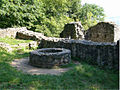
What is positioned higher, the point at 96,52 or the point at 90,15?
the point at 90,15

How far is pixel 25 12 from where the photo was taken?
16.9 m

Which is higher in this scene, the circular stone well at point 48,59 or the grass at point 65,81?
the circular stone well at point 48,59

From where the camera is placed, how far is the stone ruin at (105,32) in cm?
1521

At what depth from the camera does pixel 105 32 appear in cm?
1585

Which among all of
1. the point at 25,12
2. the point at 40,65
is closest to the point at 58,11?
the point at 25,12

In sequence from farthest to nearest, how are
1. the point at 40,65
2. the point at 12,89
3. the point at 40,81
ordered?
the point at 40,65
the point at 40,81
the point at 12,89

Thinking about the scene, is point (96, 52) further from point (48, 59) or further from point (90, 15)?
point (90, 15)

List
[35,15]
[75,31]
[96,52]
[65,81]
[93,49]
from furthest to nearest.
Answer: [35,15], [75,31], [93,49], [96,52], [65,81]

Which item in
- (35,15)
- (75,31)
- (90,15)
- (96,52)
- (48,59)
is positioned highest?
(90,15)

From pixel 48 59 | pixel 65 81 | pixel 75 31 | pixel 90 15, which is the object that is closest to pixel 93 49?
pixel 48 59

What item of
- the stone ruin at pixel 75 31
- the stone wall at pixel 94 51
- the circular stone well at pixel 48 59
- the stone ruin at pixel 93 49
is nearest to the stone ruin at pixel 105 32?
the stone ruin at pixel 75 31

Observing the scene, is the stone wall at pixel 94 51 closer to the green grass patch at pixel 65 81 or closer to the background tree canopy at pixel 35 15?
the green grass patch at pixel 65 81

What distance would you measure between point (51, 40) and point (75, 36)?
7077mm

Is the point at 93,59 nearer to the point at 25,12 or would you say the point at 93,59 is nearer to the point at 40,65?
the point at 40,65
